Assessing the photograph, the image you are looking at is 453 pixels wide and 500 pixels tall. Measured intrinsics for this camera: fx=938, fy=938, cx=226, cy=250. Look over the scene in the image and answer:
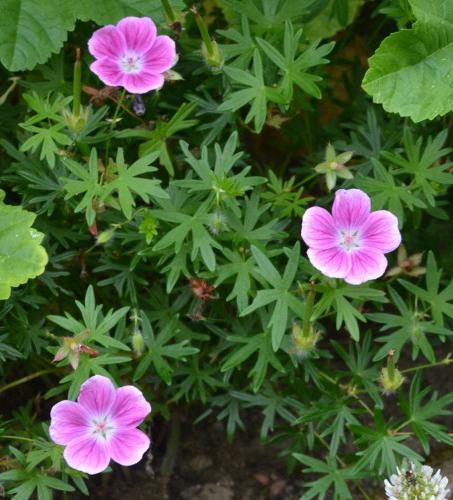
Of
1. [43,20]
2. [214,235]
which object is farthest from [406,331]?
[43,20]

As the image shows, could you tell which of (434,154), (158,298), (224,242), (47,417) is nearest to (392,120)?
(434,154)

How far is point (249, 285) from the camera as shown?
190cm

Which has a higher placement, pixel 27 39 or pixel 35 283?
pixel 27 39

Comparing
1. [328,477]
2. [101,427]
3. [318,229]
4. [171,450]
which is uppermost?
[318,229]

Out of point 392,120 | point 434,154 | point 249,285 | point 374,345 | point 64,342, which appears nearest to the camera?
point 64,342

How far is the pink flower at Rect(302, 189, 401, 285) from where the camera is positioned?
1747 millimetres

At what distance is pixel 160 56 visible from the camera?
1.95 metres

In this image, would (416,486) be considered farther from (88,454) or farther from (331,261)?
(88,454)

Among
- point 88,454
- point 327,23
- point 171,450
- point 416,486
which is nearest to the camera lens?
point 88,454

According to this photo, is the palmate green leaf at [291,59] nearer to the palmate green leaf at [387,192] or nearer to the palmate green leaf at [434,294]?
the palmate green leaf at [387,192]

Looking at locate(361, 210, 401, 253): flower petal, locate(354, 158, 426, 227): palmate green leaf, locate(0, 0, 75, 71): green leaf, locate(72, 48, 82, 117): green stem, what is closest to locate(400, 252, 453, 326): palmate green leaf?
locate(354, 158, 426, 227): palmate green leaf

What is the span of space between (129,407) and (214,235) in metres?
0.40

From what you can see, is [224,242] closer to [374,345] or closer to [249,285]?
[249,285]

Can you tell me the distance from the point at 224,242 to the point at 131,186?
257 millimetres
